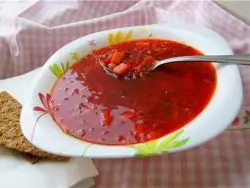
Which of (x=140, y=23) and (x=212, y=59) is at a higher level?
(x=212, y=59)

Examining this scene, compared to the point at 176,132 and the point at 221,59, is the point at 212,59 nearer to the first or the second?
the point at 221,59

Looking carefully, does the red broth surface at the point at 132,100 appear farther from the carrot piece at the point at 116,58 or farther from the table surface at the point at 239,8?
the table surface at the point at 239,8

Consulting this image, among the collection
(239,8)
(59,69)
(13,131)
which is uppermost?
(239,8)

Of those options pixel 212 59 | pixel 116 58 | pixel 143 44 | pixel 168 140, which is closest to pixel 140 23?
pixel 143 44

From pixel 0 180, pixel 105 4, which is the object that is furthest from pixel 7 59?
pixel 0 180

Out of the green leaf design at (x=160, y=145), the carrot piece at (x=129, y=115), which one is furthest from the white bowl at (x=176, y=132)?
the carrot piece at (x=129, y=115)

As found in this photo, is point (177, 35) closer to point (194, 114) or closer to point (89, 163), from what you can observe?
point (194, 114)

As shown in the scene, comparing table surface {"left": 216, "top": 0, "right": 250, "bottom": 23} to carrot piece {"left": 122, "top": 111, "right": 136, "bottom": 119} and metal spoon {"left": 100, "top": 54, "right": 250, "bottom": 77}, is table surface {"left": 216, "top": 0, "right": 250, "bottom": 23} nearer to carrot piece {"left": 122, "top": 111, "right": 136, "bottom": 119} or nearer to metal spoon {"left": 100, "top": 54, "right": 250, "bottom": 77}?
metal spoon {"left": 100, "top": 54, "right": 250, "bottom": 77}
